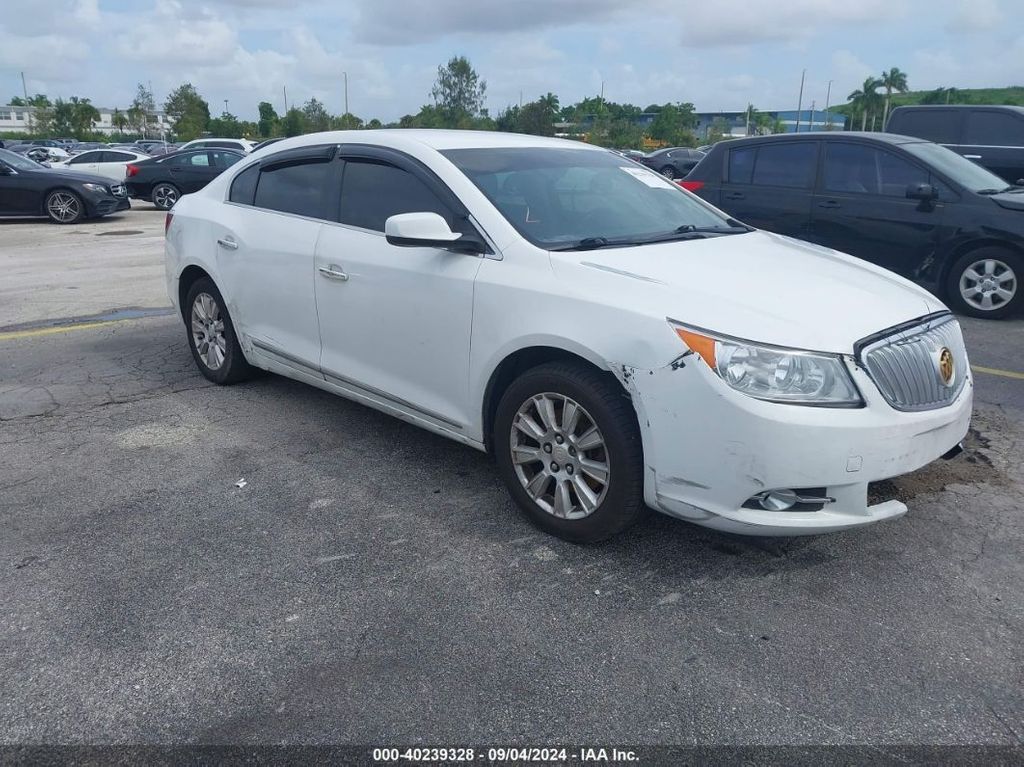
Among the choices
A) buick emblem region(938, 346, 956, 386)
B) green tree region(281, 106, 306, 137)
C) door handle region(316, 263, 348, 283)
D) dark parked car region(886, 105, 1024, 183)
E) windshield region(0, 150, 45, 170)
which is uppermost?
green tree region(281, 106, 306, 137)

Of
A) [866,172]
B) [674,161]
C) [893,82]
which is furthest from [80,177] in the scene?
[893,82]

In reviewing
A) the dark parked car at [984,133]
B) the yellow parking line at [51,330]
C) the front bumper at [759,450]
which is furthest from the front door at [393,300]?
the dark parked car at [984,133]

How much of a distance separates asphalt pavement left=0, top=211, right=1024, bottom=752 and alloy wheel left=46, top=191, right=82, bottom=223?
13.2 metres

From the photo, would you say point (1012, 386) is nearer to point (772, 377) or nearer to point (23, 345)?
point (772, 377)

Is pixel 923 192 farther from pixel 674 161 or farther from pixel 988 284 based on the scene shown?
pixel 674 161

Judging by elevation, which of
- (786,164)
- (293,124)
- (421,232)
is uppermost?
(293,124)

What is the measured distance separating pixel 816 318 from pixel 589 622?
1.38 m

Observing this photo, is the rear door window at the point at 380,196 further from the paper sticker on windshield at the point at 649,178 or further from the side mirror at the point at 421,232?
the paper sticker on windshield at the point at 649,178

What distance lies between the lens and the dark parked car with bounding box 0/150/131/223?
51.9 feet

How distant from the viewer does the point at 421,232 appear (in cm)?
369

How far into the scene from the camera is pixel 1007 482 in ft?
13.8

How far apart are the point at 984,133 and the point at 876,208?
561 centimetres

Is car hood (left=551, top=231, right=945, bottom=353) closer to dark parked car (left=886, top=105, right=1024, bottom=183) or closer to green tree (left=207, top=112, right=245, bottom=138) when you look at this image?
dark parked car (left=886, top=105, right=1024, bottom=183)

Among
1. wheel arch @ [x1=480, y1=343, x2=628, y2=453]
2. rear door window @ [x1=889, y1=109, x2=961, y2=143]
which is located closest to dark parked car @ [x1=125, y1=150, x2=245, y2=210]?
rear door window @ [x1=889, y1=109, x2=961, y2=143]
